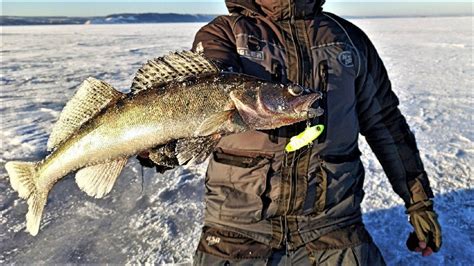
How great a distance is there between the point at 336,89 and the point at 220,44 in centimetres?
61

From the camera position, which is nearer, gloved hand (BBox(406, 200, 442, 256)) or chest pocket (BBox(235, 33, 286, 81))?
chest pocket (BBox(235, 33, 286, 81))

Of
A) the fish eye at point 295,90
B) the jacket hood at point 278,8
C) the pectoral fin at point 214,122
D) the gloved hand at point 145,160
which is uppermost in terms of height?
Answer: the jacket hood at point 278,8

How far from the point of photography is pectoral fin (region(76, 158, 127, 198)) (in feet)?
7.00

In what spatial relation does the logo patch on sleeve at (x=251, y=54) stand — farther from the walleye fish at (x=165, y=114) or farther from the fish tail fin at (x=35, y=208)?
the fish tail fin at (x=35, y=208)

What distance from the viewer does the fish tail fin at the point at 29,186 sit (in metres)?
2.33

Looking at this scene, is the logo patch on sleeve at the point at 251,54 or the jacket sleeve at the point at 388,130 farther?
the jacket sleeve at the point at 388,130


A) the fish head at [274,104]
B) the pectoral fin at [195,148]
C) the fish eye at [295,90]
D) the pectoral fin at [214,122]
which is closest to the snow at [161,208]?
the pectoral fin at [195,148]

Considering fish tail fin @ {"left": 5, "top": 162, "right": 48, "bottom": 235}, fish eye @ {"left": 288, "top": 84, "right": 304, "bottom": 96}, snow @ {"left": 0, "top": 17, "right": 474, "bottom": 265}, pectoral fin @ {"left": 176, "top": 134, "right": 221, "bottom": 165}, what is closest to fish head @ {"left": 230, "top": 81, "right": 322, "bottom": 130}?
fish eye @ {"left": 288, "top": 84, "right": 304, "bottom": 96}

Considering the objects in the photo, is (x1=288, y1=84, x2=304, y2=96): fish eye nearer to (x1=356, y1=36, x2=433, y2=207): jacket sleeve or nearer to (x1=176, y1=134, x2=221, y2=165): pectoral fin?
(x1=176, y1=134, x2=221, y2=165): pectoral fin

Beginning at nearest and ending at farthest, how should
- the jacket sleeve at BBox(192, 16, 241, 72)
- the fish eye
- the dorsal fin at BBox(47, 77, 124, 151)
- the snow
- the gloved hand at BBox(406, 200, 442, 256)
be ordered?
the fish eye, the dorsal fin at BBox(47, 77, 124, 151), the jacket sleeve at BBox(192, 16, 241, 72), the gloved hand at BBox(406, 200, 442, 256), the snow

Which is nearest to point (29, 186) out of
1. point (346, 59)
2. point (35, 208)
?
point (35, 208)

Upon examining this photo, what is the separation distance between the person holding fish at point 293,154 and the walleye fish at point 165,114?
293mm

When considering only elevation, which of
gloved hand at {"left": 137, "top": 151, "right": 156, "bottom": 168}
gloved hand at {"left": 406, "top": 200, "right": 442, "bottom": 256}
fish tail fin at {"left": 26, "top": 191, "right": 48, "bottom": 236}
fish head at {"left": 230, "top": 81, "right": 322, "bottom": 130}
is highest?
fish head at {"left": 230, "top": 81, "right": 322, "bottom": 130}

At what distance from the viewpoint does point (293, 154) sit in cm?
224
